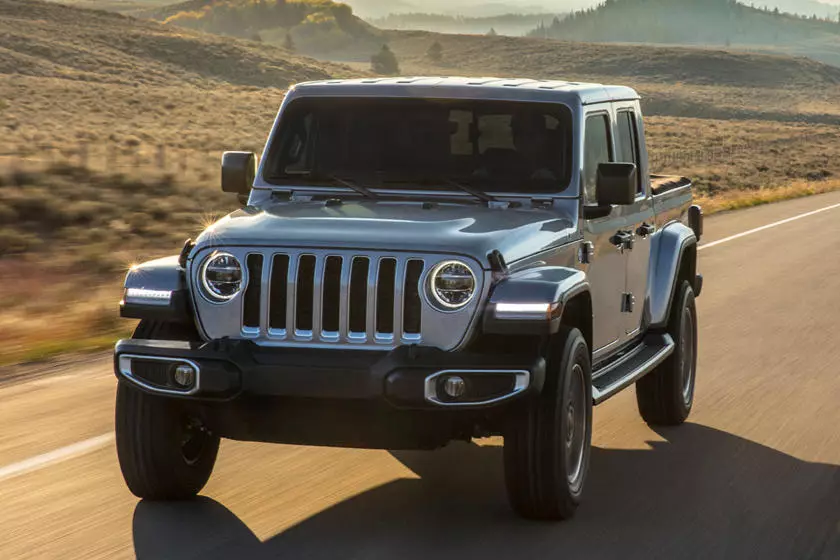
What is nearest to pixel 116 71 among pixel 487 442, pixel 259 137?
pixel 259 137

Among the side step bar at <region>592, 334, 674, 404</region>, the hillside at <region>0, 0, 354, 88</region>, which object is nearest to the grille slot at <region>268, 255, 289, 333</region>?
the side step bar at <region>592, 334, 674, 404</region>

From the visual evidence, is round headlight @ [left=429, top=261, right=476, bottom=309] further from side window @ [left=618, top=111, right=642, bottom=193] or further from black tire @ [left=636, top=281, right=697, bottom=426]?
black tire @ [left=636, top=281, right=697, bottom=426]

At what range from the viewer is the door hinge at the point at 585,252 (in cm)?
661

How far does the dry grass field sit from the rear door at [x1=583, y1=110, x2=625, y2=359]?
5.13 m

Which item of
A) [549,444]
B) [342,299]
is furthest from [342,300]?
[549,444]

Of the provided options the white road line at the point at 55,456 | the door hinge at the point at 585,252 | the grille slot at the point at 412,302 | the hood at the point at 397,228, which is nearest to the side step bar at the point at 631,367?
the door hinge at the point at 585,252

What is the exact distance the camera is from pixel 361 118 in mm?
6992

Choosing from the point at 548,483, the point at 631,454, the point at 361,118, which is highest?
the point at 361,118

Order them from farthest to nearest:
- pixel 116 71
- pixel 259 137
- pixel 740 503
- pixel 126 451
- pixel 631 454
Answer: pixel 116 71 < pixel 259 137 < pixel 631 454 < pixel 740 503 < pixel 126 451

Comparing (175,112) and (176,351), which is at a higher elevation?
(176,351)

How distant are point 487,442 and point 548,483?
188 centimetres

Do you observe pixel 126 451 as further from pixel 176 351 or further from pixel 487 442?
pixel 487 442

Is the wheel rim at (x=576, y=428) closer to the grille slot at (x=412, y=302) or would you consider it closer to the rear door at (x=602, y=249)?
the rear door at (x=602, y=249)

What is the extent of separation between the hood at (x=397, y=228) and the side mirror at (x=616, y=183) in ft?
0.70
